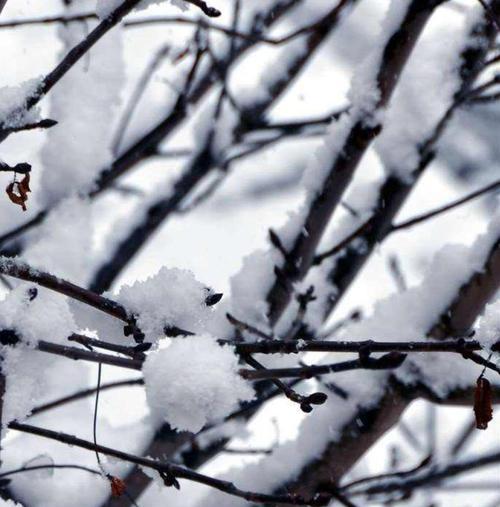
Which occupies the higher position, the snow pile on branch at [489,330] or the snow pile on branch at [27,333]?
the snow pile on branch at [27,333]

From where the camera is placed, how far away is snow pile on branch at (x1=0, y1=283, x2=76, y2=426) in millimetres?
955

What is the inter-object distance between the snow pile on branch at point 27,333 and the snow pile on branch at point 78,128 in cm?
98

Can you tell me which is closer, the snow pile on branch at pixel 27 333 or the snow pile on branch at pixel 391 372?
the snow pile on branch at pixel 27 333

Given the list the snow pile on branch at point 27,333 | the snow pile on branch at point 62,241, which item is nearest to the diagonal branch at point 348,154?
the snow pile on branch at point 62,241

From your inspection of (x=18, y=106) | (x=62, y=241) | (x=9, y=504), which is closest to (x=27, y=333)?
(x=18, y=106)

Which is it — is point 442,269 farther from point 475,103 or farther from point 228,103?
point 228,103

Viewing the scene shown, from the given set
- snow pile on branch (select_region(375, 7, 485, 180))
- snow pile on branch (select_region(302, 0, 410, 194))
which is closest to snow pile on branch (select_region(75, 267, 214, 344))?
snow pile on branch (select_region(302, 0, 410, 194))

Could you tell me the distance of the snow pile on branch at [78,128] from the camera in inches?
76.9

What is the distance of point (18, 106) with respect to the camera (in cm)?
100

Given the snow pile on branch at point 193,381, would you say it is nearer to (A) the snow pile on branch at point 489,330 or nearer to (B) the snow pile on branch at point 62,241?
(A) the snow pile on branch at point 489,330

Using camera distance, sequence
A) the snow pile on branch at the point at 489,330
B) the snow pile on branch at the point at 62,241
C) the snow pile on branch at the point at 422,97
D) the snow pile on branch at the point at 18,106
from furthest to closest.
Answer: the snow pile on branch at the point at 62,241, the snow pile on branch at the point at 422,97, the snow pile on branch at the point at 18,106, the snow pile on branch at the point at 489,330

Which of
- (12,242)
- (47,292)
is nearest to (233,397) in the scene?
(47,292)

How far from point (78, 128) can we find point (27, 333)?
3.68 feet

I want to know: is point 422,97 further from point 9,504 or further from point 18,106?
point 9,504
